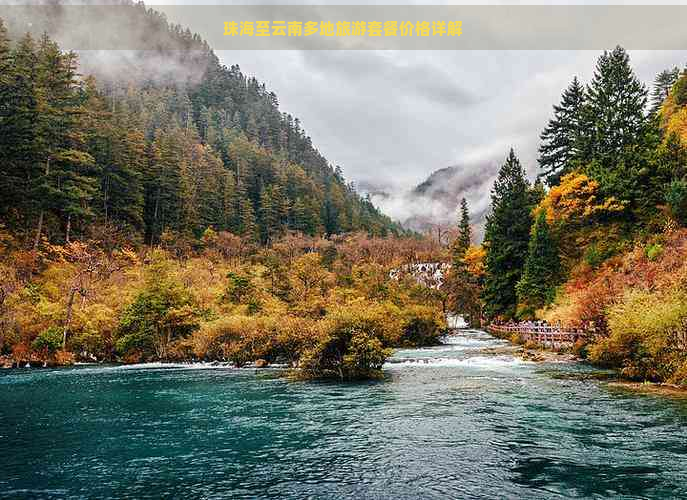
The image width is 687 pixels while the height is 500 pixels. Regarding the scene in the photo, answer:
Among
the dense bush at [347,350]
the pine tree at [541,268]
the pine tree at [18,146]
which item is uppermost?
the pine tree at [18,146]

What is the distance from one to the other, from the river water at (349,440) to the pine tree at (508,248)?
33.6 meters

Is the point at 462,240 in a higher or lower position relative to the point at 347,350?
higher

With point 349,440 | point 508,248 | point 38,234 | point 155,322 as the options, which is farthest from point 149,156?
point 349,440

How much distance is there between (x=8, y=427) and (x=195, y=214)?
7161 cm

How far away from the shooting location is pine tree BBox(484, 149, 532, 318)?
5869 cm

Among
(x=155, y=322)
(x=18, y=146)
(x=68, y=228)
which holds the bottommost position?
(x=155, y=322)

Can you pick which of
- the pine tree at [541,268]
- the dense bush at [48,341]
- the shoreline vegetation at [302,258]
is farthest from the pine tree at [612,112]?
the dense bush at [48,341]

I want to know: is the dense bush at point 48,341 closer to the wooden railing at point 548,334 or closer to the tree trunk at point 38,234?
the tree trunk at point 38,234

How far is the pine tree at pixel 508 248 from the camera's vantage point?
58688 millimetres

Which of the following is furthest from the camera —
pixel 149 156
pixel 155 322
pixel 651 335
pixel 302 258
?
pixel 149 156

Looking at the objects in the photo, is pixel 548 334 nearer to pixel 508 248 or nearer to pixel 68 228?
A: pixel 508 248

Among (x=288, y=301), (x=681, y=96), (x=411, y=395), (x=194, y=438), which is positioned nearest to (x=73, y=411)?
(x=194, y=438)

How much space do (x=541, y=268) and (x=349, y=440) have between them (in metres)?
42.2

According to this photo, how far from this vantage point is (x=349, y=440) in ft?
49.2
